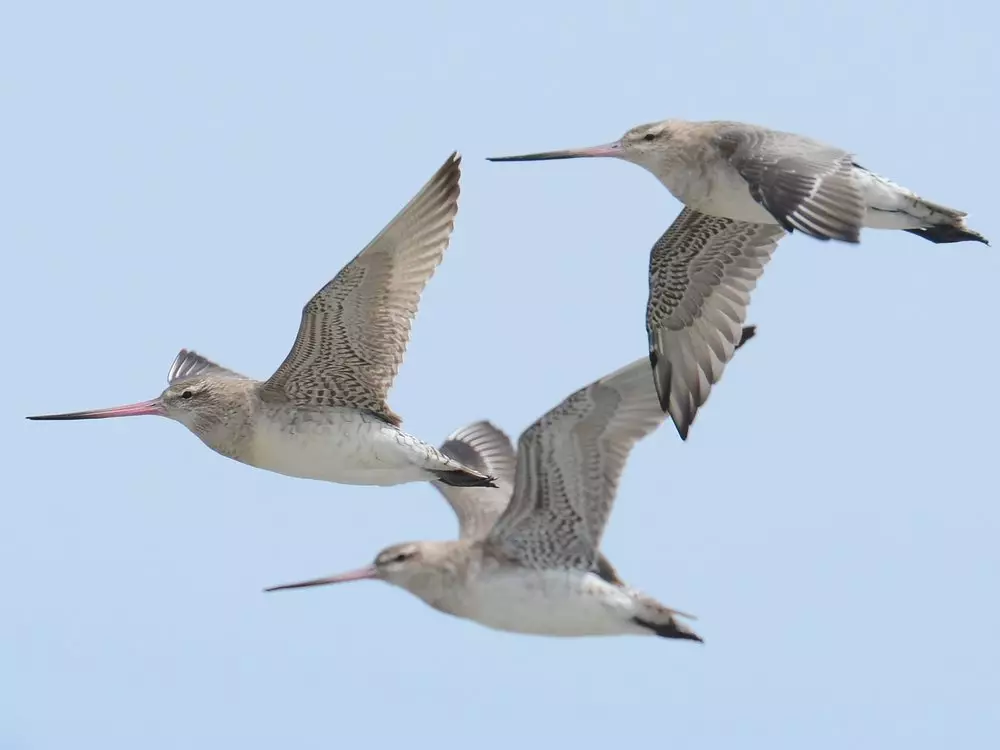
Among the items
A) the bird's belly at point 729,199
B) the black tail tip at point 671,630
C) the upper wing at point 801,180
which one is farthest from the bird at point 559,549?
the upper wing at point 801,180

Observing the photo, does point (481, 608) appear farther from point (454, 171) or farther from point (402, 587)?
point (454, 171)

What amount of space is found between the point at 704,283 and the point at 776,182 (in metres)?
1.76

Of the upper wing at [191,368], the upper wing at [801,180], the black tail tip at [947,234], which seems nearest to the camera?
the upper wing at [801,180]

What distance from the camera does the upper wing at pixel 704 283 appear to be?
14547 millimetres

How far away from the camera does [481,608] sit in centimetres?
1363

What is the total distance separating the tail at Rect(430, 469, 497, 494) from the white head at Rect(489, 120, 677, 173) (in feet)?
6.77

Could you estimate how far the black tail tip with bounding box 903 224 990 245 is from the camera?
14.0 m

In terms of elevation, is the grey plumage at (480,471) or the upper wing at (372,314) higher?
the upper wing at (372,314)

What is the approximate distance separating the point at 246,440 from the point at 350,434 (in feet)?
2.03

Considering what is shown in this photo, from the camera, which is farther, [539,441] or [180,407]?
[180,407]

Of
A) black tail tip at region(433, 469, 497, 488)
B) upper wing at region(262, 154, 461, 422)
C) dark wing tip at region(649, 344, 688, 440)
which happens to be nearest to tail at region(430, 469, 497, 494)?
black tail tip at region(433, 469, 497, 488)

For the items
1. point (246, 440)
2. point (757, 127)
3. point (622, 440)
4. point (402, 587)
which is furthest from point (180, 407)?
point (757, 127)

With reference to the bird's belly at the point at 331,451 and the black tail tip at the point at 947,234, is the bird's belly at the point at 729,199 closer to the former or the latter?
the black tail tip at the point at 947,234

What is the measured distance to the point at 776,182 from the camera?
13031 millimetres
